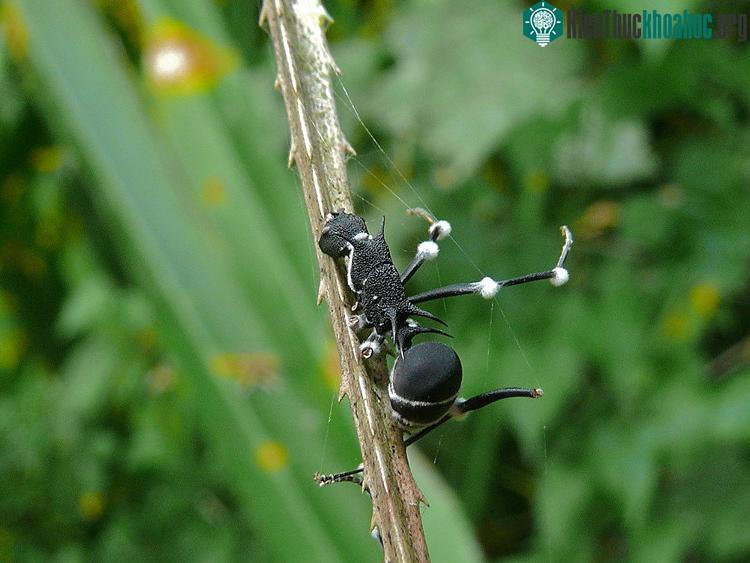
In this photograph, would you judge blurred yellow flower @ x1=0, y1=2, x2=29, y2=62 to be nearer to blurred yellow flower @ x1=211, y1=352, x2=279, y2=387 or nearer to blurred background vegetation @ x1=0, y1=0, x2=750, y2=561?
blurred background vegetation @ x1=0, y1=0, x2=750, y2=561

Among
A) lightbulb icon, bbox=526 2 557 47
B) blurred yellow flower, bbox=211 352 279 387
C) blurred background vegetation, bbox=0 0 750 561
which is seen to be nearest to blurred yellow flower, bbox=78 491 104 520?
blurred background vegetation, bbox=0 0 750 561

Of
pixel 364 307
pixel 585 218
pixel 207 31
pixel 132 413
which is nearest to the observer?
pixel 364 307

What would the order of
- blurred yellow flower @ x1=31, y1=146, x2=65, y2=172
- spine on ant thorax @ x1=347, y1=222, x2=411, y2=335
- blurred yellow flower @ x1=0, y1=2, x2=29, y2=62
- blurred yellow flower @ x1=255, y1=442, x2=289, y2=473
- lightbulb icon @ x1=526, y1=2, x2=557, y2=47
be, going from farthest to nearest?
blurred yellow flower @ x1=31, y1=146, x2=65, y2=172, blurred yellow flower @ x1=0, y1=2, x2=29, y2=62, lightbulb icon @ x1=526, y1=2, x2=557, y2=47, blurred yellow flower @ x1=255, y1=442, x2=289, y2=473, spine on ant thorax @ x1=347, y1=222, x2=411, y2=335

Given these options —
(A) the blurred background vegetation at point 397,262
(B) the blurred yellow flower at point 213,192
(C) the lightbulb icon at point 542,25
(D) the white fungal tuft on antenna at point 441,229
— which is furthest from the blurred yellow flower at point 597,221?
(D) the white fungal tuft on antenna at point 441,229

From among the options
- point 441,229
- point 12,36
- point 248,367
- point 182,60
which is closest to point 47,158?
point 12,36

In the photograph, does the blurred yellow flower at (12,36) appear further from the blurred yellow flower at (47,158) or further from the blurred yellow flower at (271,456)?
the blurred yellow flower at (271,456)

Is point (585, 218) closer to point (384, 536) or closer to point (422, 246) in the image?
point (422, 246)

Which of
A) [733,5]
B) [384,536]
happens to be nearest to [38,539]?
[384,536]

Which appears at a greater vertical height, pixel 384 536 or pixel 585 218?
pixel 585 218
